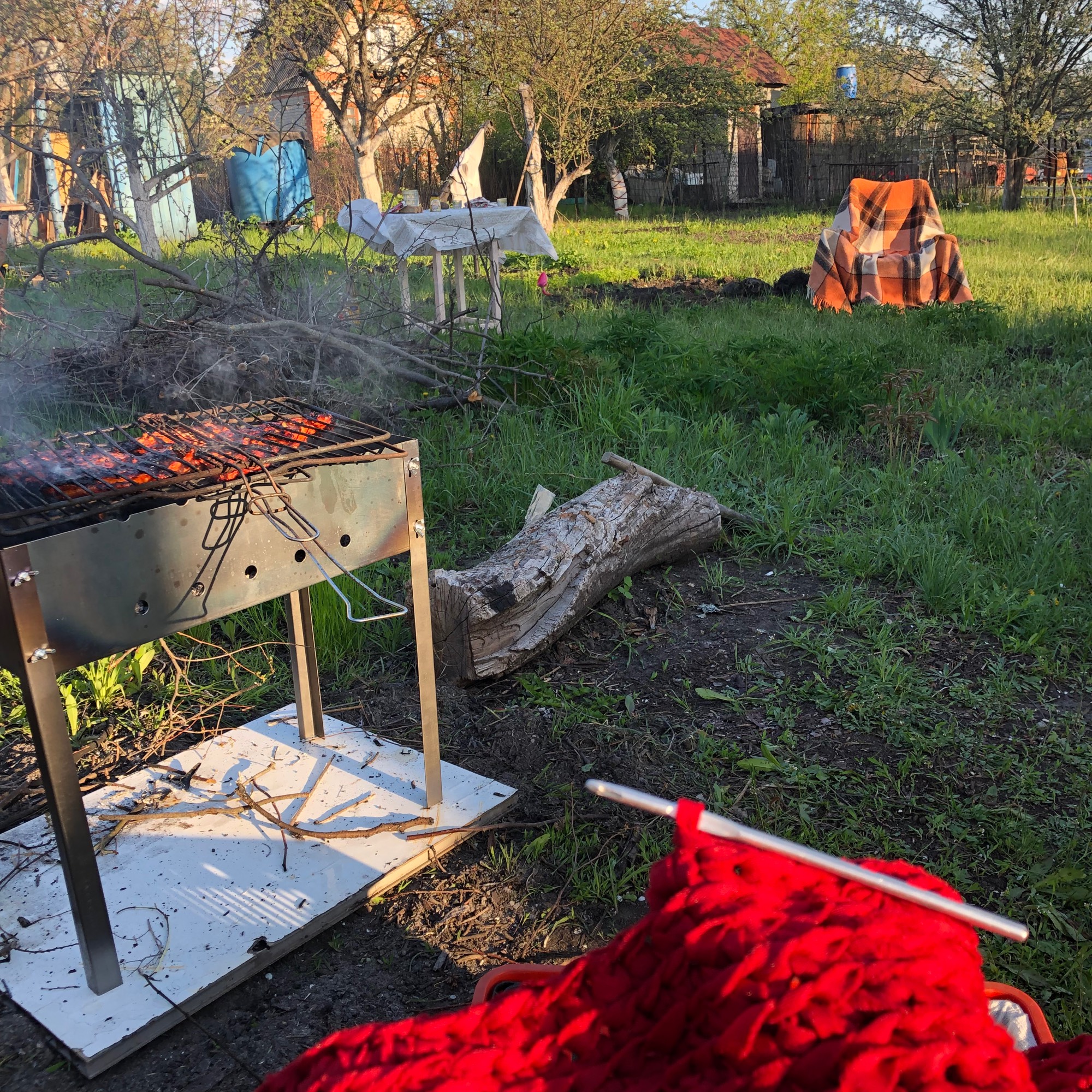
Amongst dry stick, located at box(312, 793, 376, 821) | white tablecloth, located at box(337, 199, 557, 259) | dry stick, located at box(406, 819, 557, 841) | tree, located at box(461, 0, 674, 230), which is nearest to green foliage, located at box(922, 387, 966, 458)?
white tablecloth, located at box(337, 199, 557, 259)

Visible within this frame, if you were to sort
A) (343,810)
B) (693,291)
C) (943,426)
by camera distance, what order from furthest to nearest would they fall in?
(693,291) → (943,426) → (343,810)

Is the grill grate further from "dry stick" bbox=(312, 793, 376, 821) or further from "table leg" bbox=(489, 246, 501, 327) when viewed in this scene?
"table leg" bbox=(489, 246, 501, 327)

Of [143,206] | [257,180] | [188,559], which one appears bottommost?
[188,559]

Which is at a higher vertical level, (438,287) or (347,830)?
(438,287)

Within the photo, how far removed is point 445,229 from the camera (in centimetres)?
690

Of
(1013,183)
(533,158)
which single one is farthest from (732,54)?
(533,158)

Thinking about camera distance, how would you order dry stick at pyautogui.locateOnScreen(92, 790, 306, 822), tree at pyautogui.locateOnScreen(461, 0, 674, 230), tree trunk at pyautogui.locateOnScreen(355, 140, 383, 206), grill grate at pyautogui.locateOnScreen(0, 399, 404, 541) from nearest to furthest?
grill grate at pyautogui.locateOnScreen(0, 399, 404, 541) → dry stick at pyautogui.locateOnScreen(92, 790, 306, 822) → tree at pyautogui.locateOnScreen(461, 0, 674, 230) → tree trunk at pyautogui.locateOnScreen(355, 140, 383, 206)

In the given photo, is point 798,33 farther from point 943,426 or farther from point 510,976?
point 510,976

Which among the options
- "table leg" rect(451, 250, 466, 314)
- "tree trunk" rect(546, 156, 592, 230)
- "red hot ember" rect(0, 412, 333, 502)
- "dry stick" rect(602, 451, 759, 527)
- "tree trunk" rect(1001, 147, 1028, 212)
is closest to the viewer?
"red hot ember" rect(0, 412, 333, 502)

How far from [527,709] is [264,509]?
1.43 metres

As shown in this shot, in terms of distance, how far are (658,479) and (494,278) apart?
3582mm

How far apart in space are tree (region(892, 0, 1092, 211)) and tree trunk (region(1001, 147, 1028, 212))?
0.05ft

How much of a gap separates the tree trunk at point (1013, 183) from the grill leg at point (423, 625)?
19.6 m

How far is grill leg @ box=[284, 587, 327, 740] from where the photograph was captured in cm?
283
